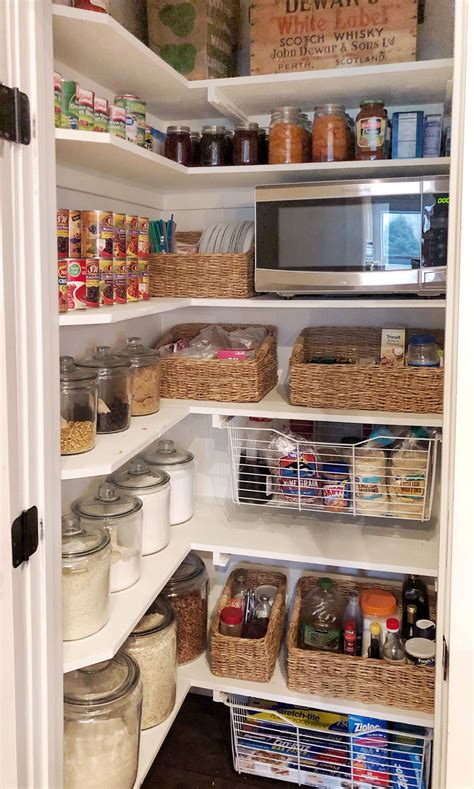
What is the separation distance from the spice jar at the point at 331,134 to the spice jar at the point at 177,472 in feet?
3.00

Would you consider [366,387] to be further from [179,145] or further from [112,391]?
[179,145]

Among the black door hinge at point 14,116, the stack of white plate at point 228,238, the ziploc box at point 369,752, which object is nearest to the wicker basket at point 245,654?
the ziploc box at point 369,752

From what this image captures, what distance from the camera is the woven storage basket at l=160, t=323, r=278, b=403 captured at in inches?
75.6

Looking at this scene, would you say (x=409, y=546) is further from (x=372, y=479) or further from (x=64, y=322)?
(x=64, y=322)

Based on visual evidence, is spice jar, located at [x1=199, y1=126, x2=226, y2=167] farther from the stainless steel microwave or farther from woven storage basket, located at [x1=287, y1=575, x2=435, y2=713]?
woven storage basket, located at [x1=287, y1=575, x2=435, y2=713]

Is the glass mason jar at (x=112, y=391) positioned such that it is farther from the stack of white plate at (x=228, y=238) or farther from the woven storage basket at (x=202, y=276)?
the stack of white plate at (x=228, y=238)

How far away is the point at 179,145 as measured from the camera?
6.31 ft

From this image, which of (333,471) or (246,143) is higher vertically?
(246,143)

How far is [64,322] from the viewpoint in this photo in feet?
4.32

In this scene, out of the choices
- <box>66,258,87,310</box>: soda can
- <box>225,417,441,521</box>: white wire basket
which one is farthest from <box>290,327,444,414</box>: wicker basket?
<box>66,258,87,310</box>: soda can

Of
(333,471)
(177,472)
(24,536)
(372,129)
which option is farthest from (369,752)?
(372,129)

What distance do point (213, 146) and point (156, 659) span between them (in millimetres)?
1389

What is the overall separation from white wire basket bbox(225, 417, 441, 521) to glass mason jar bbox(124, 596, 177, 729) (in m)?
0.43

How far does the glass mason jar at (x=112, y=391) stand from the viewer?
1630mm
